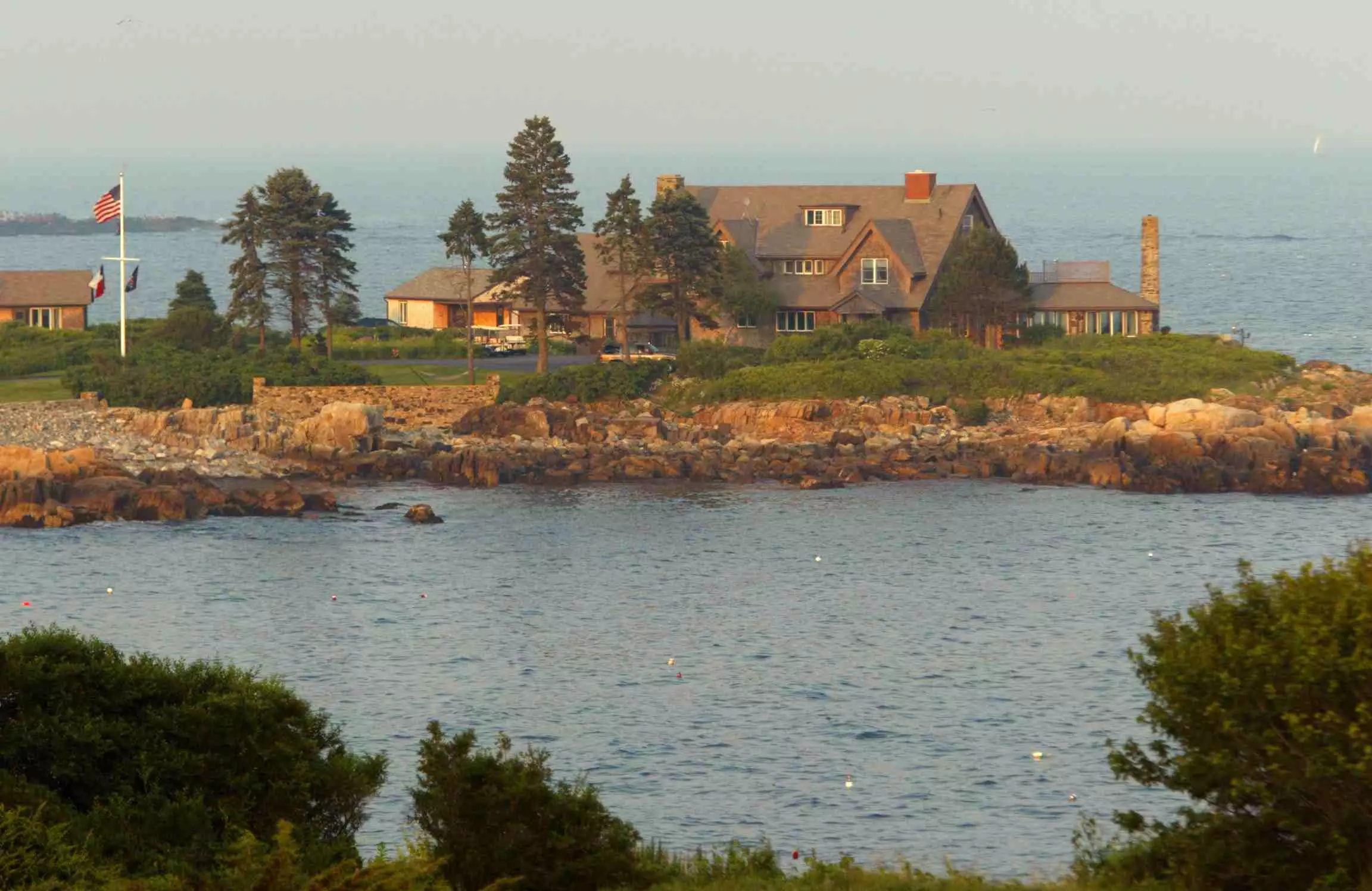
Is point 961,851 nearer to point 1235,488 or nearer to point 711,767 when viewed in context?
point 711,767

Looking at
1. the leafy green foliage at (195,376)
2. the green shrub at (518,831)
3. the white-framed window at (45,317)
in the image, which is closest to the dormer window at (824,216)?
the leafy green foliage at (195,376)

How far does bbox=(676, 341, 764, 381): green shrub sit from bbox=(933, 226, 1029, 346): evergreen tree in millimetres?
8768

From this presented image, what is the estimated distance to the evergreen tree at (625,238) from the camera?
78438 mm

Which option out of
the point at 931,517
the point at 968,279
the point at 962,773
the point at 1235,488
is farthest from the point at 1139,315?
the point at 962,773

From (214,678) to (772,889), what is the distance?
318 inches

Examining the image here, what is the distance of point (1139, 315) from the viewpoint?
8162 cm

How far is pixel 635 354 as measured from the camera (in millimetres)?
79562

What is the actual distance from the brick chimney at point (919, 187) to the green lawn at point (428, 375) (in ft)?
67.7

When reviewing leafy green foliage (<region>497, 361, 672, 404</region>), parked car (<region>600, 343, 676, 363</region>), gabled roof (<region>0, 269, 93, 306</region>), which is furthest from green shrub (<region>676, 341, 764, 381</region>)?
gabled roof (<region>0, 269, 93, 306</region>)

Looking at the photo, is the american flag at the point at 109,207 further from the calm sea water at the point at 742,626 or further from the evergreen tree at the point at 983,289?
the evergreen tree at the point at 983,289

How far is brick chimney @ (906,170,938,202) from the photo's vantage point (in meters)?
85.2

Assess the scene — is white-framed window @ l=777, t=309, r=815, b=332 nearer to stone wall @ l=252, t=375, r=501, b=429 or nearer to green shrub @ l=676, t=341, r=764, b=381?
green shrub @ l=676, t=341, r=764, b=381

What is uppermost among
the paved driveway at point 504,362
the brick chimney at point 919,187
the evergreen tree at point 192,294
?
the brick chimney at point 919,187

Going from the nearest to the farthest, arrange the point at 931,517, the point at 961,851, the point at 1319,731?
the point at 1319,731 < the point at 961,851 < the point at 931,517
